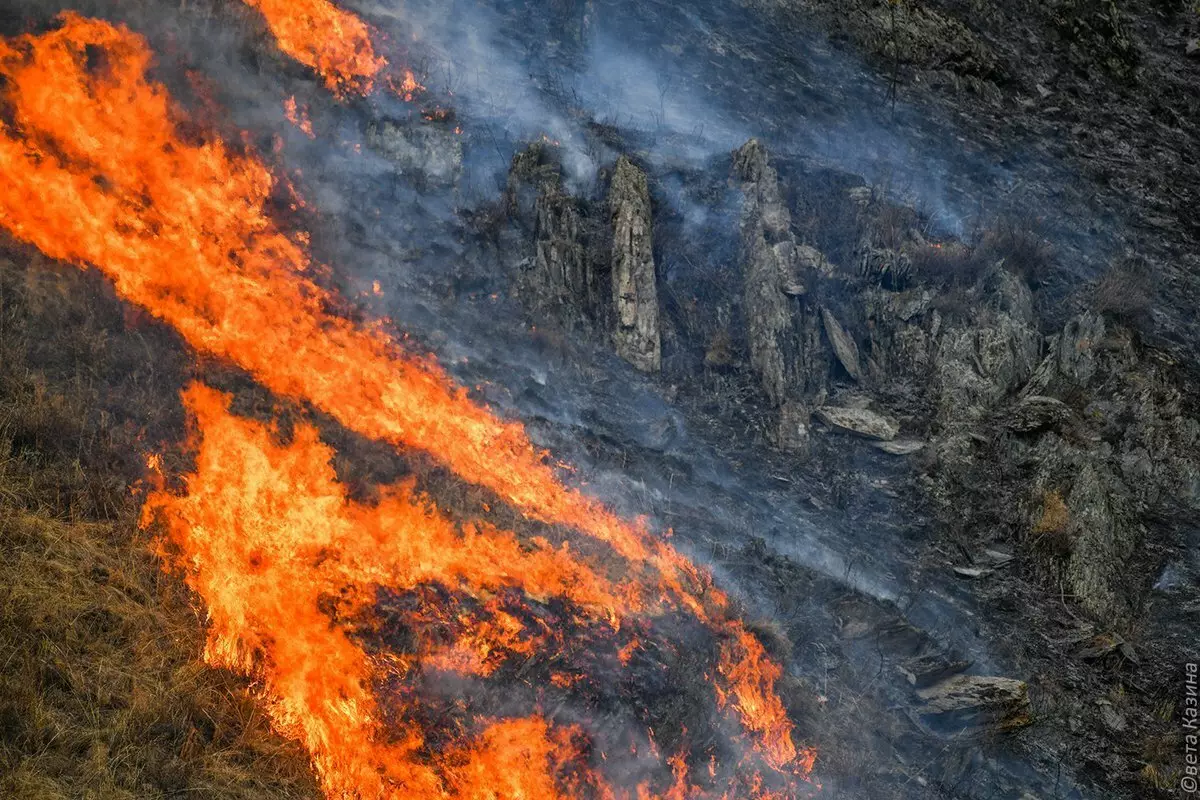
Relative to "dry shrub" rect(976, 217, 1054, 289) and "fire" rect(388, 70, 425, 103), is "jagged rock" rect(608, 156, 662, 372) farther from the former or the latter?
"dry shrub" rect(976, 217, 1054, 289)

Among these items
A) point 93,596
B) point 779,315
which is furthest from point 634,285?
point 93,596

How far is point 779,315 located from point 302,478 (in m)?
5.95

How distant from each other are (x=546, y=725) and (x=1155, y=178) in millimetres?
11189

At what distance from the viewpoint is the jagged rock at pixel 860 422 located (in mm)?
11039

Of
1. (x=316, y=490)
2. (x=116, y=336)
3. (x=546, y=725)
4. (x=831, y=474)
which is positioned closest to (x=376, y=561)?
(x=316, y=490)

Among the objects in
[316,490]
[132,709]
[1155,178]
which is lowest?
[132,709]

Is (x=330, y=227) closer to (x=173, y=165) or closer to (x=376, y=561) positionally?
(x=173, y=165)

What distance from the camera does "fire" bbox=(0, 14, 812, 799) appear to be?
9.12 metres

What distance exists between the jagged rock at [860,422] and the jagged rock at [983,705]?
3.00m

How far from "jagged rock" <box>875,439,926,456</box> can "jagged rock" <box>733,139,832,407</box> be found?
0.96 metres

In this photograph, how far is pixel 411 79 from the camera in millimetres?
12328

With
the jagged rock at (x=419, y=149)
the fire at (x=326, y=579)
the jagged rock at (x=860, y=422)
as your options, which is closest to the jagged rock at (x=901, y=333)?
the jagged rock at (x=860, y=422)

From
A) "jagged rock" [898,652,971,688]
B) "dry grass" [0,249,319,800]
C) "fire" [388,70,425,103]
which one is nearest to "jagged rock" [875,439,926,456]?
"jagged rock" [898,652,971,688]

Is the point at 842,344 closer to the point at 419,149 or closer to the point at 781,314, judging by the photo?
the point at 781,314
